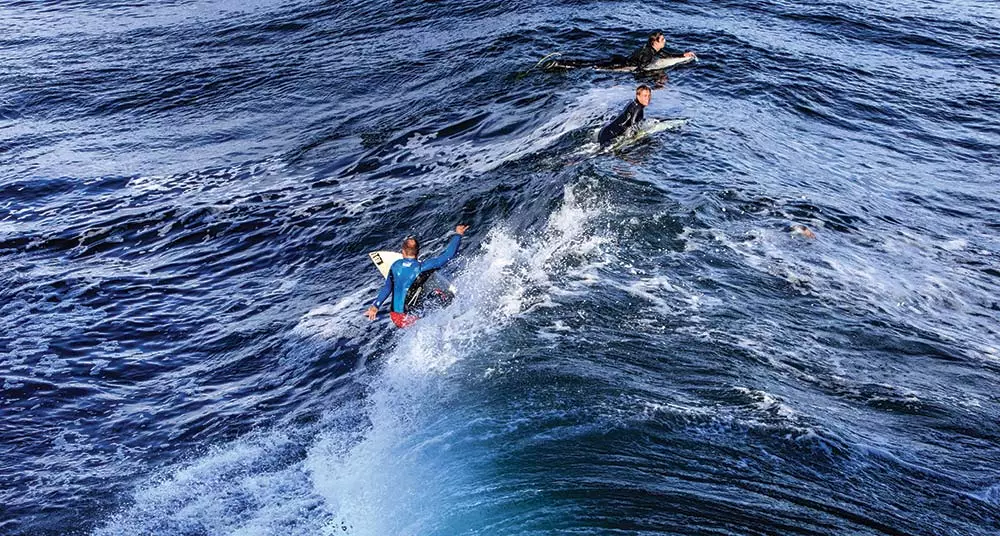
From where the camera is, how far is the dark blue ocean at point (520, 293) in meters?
9.50

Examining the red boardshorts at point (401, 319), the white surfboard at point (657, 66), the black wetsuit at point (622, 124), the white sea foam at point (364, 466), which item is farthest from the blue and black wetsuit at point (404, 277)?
the white surfboard at point (657, 66)

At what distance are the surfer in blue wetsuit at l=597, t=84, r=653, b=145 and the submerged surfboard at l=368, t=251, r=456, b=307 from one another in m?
6.07

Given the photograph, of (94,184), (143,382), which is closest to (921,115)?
(143,382)

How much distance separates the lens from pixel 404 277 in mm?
12477

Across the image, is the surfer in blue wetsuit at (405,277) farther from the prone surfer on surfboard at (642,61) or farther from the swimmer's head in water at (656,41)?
the swimmer's head in water at (656,41)

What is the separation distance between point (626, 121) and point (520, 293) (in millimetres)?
6372

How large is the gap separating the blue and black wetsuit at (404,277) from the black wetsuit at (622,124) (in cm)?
602

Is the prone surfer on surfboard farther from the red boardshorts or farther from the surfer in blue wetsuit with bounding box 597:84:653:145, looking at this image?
the red boardshorts

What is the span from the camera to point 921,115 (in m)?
21.2

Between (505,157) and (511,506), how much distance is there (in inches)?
402

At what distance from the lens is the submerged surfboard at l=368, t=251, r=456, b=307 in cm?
1282

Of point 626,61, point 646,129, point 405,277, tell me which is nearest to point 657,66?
point 626,61

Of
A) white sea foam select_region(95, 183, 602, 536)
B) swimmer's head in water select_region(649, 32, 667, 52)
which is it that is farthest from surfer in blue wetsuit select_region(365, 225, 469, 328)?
swimmer's head in water select_region(649, 32, 667, 52)

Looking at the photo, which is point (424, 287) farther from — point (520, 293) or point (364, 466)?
point (364, 466)
